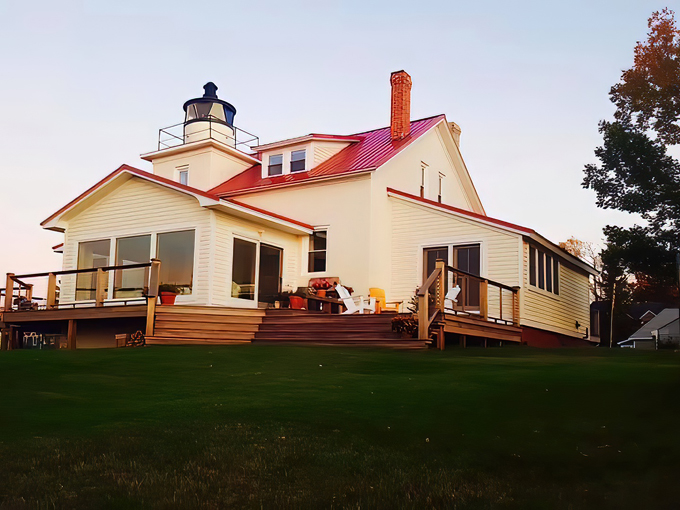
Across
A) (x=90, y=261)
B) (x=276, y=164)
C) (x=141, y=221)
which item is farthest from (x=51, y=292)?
(x=276, y=164)

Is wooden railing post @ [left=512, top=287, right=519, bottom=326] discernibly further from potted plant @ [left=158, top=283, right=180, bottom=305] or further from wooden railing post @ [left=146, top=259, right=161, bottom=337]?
wooden railing post @ [left=146, top=259, right=161, bottom=337]

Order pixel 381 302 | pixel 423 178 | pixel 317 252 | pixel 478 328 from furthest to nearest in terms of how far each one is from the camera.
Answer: pixel 423 178, pixel 317 252, pixel 381 302, pixel 478 328

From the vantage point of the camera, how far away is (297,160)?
80.1 ft

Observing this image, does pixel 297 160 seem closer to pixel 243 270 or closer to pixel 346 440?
A: pixel 243 270

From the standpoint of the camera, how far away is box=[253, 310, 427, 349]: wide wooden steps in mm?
15352

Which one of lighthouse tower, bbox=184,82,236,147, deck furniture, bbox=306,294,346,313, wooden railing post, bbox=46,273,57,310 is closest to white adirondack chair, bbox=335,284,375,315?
deck furniture, bbox=306,294,346,313

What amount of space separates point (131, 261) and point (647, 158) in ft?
62.4

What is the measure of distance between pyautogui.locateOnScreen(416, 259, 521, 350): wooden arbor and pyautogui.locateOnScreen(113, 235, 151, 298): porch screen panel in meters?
8.69

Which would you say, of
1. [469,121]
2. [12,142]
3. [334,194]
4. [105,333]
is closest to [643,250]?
[469,121]

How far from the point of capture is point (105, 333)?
19.9m

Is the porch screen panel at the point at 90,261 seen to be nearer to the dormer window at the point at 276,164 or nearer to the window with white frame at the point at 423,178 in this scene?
the dormer window at the point at 276,164

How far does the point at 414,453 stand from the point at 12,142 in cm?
1580

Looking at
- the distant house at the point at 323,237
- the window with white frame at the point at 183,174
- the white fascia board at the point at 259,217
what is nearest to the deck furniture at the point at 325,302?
the distant house at the point at 323,237

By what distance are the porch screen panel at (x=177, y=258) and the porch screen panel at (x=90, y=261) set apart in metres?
2.37
